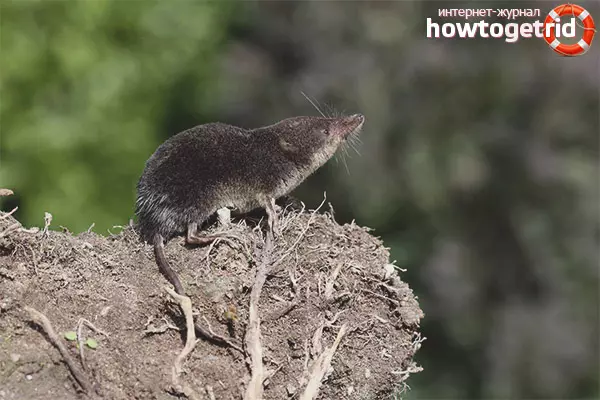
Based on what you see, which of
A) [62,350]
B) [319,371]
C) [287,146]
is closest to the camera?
[62,350]

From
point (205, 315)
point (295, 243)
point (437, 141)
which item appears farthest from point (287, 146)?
point (437, 141)

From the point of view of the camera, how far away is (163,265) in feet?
5.89

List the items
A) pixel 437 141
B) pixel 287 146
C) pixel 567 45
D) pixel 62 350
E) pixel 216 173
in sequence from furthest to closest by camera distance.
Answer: pixel 437 141 → pixel 567 45 → pixel 287 146 → pixel 216 173 → pixel 62 350

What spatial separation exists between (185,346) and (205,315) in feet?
0.46

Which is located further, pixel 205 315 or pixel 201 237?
pixel 201 237

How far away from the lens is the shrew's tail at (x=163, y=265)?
1.75 meters

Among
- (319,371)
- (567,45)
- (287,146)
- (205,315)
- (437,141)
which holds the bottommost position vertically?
(319,371)

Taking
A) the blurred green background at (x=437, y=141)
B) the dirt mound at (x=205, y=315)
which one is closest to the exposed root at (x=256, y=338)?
the dirt mound at (x=205, y=315)

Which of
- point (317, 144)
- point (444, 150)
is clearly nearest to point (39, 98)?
point (444, 150)

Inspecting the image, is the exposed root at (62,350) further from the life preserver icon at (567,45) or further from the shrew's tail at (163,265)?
the life preserver icon at (567,45)

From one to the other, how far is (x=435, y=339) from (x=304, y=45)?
9.01 feet

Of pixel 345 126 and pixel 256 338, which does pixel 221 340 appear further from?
pixel 345 126

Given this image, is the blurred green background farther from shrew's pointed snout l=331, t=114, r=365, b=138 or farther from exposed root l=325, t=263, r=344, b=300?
exposed root l=325, t=263, r=344, b=300

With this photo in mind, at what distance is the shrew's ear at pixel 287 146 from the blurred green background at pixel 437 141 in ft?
10.9
